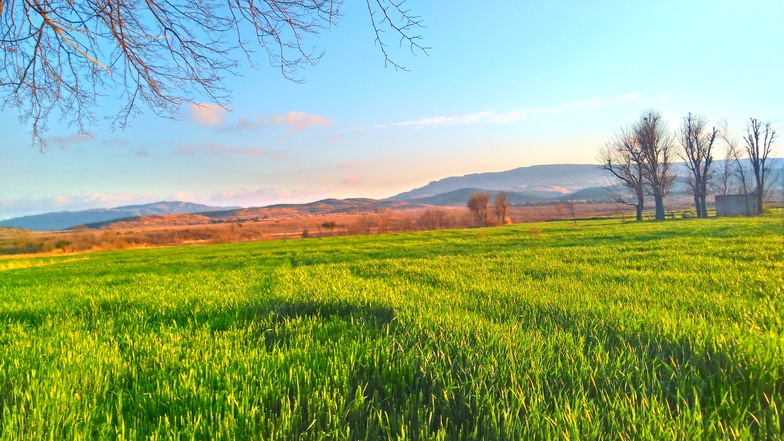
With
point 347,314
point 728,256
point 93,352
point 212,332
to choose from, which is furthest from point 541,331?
point 728,256

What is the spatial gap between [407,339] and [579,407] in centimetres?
137

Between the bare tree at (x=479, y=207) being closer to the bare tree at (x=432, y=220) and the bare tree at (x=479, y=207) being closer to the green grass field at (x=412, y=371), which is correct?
the bare tree at (x=432, y=220)

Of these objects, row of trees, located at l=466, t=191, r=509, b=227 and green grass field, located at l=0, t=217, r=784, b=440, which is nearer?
green grass field, located at l=0, t=217, r=784, b=440

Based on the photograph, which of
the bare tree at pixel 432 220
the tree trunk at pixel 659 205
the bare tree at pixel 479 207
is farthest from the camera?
the bare tree at pixel 432 220

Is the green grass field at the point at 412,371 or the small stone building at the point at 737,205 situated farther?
the small stone building at the point at 737,205

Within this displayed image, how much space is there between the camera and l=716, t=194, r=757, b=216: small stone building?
46344 mm

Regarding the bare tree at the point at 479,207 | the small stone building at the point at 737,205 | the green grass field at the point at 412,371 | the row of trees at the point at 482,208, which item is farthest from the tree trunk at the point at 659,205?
the green grass field at the point at 412,371

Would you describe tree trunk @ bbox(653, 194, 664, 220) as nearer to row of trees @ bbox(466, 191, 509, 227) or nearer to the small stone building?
the small stone building

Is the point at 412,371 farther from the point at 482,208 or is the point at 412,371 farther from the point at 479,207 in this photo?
the point at 482,208

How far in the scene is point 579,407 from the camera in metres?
1.59

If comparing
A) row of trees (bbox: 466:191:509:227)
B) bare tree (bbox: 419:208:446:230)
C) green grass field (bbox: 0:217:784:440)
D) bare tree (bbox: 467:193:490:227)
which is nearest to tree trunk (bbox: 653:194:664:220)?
row of trees (bbox: 466:191:509:227)

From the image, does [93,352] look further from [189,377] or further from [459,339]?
[459,339]

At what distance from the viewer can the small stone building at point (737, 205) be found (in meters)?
46.3

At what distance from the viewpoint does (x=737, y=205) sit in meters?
48.1
